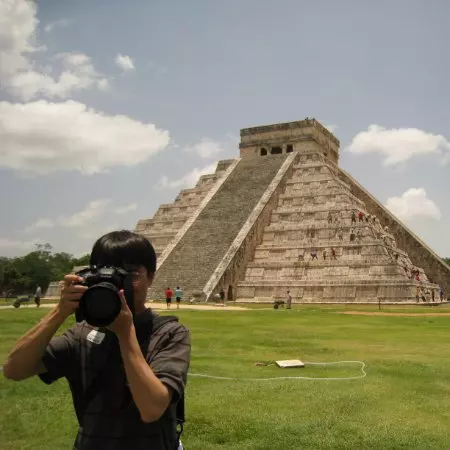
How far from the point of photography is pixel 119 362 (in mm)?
2611

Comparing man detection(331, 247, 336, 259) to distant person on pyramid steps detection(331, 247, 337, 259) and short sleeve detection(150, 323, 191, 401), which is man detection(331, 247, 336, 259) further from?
short sleeve detection(150, 323, 191, 401)

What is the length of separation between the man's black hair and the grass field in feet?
9.09

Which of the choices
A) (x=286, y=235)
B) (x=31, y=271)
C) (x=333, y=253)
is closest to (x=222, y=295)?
(x=286, y=235)

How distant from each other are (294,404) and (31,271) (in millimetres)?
72717

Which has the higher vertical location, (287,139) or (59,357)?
(287,139)

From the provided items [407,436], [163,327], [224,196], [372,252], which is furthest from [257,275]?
[163,327]

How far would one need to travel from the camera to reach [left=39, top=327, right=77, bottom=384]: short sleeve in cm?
274

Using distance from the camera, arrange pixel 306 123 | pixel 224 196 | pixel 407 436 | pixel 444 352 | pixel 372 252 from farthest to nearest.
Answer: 1. pixel 306 123
2. pixel 224 196
3. pixel 372 252
4. pixel 444 352
5. pixel 407 436

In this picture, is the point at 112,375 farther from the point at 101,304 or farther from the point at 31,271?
the point at 31,271

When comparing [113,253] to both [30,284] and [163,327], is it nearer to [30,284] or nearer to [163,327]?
[163,327]

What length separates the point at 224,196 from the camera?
3772 centimetres

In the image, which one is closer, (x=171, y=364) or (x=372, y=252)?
(x=171, y=364)

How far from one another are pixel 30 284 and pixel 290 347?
6559 centimetres

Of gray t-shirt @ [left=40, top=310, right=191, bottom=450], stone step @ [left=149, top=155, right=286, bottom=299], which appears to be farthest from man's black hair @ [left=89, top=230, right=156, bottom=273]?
stone step @ [left=149, top=155, right=286, bottom=299]
